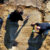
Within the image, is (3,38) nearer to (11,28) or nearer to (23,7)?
(11,28)

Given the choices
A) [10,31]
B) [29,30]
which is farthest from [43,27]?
[10,31]

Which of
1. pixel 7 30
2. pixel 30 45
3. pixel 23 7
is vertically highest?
pixel 23 7

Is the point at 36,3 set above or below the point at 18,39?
above

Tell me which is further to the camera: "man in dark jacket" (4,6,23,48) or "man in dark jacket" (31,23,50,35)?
"man in dark jacket" (4,6,23,48)

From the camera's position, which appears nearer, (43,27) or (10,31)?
(43,27)

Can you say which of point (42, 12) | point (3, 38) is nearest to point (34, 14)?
point (42, 12)

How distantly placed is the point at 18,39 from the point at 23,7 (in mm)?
719

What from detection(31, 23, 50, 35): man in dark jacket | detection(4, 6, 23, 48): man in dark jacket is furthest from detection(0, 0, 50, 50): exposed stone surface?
detection(31, 23, 50, 35): man in dark jacket

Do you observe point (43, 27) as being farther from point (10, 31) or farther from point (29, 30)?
point (10, 31)

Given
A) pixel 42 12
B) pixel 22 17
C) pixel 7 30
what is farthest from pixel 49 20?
pixel 7 30

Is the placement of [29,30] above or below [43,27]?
below

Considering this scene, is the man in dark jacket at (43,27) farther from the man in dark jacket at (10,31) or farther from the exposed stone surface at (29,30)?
the man in dark jacket at (10,31)

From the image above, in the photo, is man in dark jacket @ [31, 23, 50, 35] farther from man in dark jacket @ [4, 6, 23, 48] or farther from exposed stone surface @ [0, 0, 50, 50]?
man in dark jacket @ [4, 6, 23, 48]

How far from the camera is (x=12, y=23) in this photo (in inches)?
193
